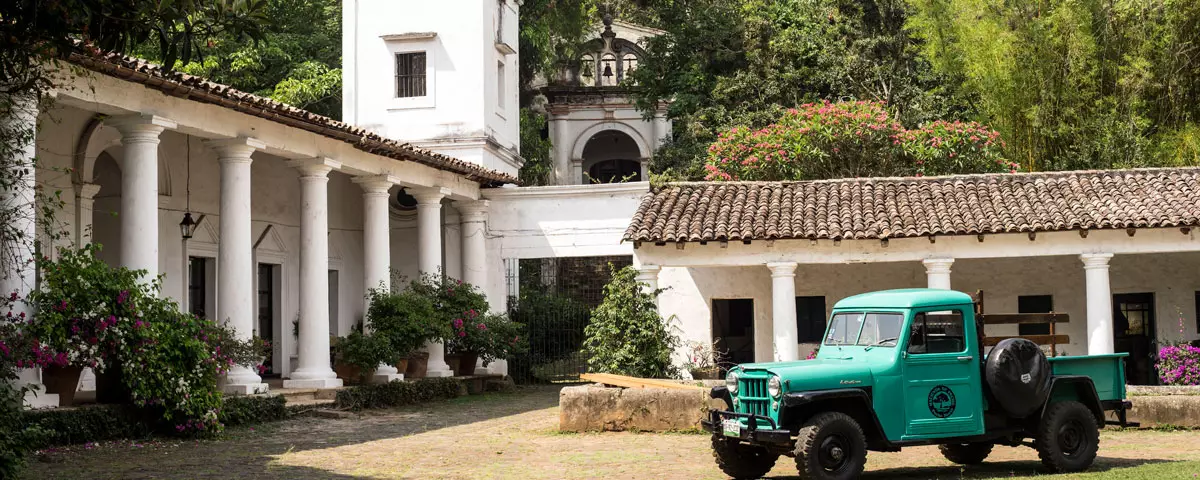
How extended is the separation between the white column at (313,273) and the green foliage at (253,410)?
1.91m

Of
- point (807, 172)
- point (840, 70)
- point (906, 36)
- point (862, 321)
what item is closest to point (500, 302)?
point (807, 172)

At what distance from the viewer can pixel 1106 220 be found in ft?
53.4

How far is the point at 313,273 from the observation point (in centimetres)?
1795

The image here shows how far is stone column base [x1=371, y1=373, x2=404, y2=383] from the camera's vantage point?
61.9 feet

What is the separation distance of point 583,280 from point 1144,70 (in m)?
14.8

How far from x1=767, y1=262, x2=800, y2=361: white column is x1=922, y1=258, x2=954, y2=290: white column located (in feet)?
6.16

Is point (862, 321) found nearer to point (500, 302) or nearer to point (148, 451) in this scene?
point (148, 451)

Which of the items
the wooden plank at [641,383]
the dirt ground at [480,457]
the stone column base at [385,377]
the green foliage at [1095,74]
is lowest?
the dirt ground at [480,457]

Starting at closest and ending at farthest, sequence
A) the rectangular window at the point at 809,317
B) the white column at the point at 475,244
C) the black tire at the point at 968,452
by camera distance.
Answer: the black tire at the point at 968,452
the rectangular window at the point at 809,317
the white column at the point at 475,244

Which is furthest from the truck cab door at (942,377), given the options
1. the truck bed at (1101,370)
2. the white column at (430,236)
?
the white column at (430,236)

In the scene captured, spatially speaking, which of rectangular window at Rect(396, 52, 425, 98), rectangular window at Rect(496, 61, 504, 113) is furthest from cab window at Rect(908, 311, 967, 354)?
rectangular window at Rect(496, 61, 504, 113)

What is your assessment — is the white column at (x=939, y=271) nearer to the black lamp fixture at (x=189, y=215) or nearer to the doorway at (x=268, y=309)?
the black lamp fixture at (x=189, y=215)

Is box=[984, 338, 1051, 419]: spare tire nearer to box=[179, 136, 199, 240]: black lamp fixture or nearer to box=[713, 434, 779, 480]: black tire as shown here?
box=[713, 434, 779, 480]: black tire

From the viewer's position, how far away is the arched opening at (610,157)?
41.4 metres
